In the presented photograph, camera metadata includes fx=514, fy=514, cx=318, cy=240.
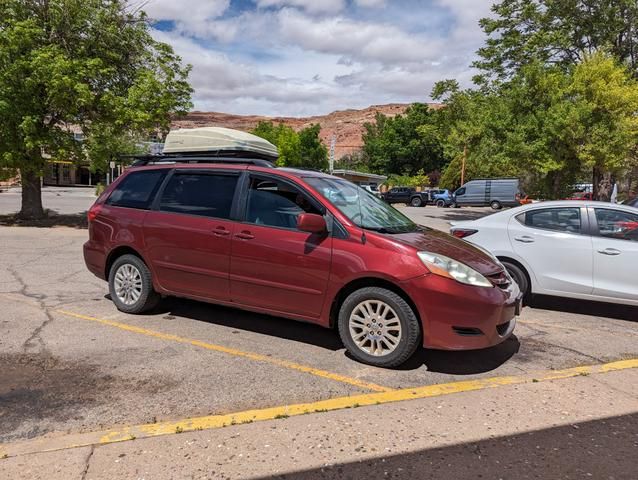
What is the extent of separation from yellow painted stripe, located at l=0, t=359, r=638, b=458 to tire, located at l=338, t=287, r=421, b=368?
39 centimetres

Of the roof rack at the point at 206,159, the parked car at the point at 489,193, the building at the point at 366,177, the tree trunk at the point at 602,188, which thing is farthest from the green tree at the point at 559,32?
the building at the point at 366,177

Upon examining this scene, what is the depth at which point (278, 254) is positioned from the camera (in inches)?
186

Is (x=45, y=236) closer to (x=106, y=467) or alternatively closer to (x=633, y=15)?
(x=106, y=467)

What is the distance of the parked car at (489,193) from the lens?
3950 cm

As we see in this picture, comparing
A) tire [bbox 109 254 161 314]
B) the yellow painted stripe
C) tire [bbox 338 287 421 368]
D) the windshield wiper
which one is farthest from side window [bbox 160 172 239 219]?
the yellow painted stripe

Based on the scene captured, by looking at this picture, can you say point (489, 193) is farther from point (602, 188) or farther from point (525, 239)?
point (525, 239)

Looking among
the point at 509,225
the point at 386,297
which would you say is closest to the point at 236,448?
the point at 386,297

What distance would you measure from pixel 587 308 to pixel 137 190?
238 inches

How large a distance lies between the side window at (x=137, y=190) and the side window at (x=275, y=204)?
4.31 feet

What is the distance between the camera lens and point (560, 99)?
17.7m

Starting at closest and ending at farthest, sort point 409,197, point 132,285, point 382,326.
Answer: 1. point 382,326
2. point 132,285
3. point 409,197

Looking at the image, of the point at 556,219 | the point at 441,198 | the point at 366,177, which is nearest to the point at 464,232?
the point at 556,219

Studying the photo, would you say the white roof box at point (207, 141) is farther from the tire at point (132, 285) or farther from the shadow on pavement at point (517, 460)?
the shadow on pavement at point (517, 460)

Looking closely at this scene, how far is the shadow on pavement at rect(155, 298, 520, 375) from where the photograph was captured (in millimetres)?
4590
